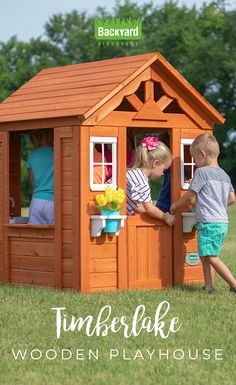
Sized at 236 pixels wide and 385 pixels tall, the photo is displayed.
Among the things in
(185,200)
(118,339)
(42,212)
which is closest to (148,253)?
(185,200)

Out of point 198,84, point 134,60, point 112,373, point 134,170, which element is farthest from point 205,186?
point 198,84

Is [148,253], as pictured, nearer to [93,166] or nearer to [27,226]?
[93,166]

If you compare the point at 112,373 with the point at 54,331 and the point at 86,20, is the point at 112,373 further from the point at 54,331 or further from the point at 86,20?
the point at 86,20

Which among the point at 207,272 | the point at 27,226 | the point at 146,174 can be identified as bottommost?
the point at 207,272

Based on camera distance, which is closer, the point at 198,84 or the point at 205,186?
the point at 205,186

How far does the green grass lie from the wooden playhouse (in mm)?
391

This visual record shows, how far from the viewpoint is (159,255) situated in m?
11.3

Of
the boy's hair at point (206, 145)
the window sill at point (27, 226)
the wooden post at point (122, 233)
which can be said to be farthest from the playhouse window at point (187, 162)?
the window sill at point (27, 226)

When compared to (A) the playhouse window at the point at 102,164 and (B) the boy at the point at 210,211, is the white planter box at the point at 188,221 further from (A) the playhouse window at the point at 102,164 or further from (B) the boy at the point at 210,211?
(A) the playhouse window at the point at 102,164

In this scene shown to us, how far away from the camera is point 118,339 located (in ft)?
26.2

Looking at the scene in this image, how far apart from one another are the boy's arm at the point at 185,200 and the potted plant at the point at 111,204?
702mm

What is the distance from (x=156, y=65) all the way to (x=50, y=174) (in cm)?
169

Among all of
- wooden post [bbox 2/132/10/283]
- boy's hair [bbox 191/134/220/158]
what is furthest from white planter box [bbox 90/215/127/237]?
wooden post [bbox 2/132/10/283]

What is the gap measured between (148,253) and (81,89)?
1.95 metres
